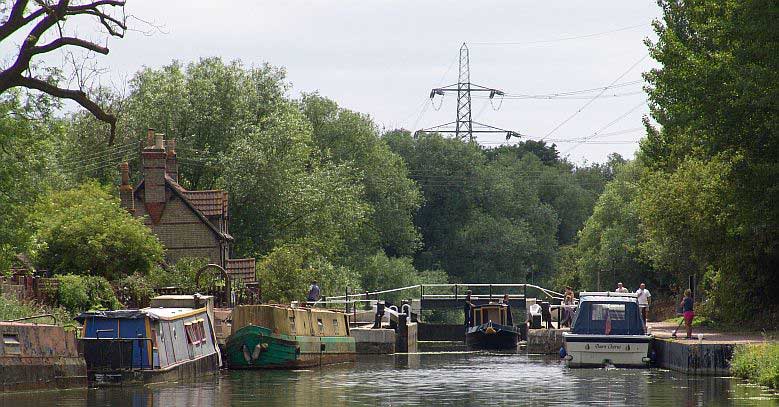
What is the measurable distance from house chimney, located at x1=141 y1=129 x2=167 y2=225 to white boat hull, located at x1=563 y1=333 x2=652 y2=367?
23.4 metres

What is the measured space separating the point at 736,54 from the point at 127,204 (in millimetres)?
29819

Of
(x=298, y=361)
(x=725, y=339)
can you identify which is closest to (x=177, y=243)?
(x=298, y=361)

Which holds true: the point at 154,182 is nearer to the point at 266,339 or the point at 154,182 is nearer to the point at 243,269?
the point at 243,269

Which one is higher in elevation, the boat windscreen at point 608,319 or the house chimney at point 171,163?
the house chimney at point 171,163

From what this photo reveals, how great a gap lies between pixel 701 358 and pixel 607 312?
6.25m

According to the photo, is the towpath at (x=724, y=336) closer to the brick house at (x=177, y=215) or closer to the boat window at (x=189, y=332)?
the boat window at (x=189, y=332)

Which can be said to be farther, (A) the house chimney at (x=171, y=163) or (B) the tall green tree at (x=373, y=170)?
(B) the tall green tree at (x=373, y=170)

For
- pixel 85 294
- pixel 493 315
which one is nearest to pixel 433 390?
pixel 85 294

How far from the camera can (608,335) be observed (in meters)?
41.7

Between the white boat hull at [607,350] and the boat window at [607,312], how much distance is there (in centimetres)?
111

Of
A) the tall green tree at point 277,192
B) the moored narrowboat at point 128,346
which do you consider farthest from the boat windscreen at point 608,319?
the tall green tree at point 277,192

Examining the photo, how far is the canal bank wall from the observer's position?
36.1 meters

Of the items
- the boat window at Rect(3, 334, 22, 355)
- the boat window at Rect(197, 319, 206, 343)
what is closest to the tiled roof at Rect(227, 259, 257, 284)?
the boat window at Rect(197, 319, 206, 343)

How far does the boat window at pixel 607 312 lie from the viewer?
42.5 meters
